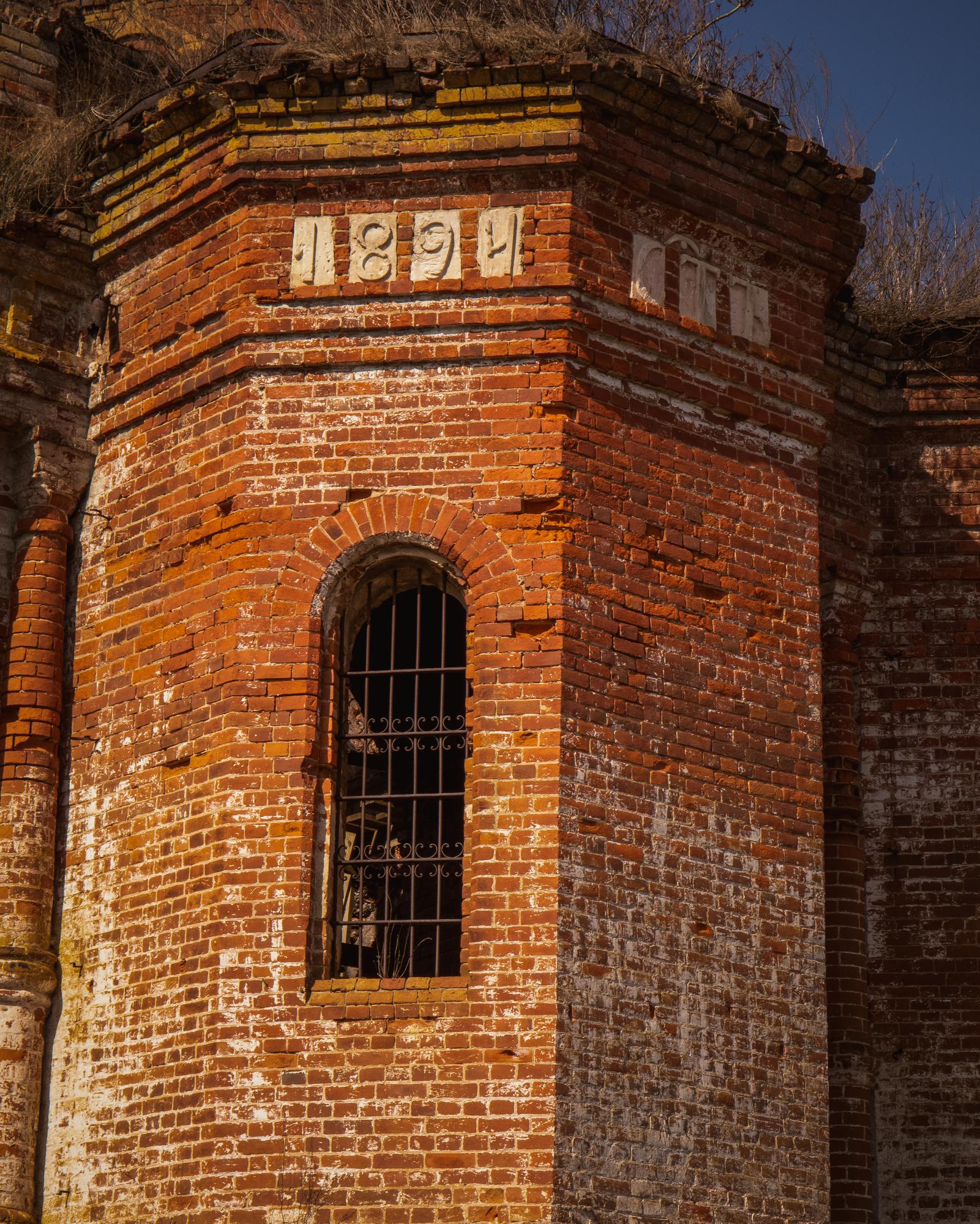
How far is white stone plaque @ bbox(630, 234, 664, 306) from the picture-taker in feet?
33.0

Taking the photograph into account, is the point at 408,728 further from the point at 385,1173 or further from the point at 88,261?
the point at 88,261

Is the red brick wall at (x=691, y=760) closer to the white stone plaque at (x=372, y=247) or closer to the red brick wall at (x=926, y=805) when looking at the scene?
the white stone plaque at (x=372, y=247)

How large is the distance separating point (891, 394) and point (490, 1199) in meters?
6.40

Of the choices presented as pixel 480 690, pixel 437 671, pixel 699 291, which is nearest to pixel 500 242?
pixel 699 291

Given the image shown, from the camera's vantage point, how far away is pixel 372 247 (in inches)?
393

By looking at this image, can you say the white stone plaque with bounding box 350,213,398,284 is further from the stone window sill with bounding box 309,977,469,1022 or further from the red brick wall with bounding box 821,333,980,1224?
the stone window sill with bounding box 309,977,469,1022

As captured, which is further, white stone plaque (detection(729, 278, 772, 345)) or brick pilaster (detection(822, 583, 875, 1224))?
brick pilaster (detection(822, 583, 875, 1224))

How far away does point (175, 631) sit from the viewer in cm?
995

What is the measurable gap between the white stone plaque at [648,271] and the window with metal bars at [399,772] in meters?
1.92

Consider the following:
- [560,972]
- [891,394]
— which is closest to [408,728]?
[560,972]

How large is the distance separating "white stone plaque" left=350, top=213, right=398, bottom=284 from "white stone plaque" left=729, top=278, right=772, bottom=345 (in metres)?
2.00

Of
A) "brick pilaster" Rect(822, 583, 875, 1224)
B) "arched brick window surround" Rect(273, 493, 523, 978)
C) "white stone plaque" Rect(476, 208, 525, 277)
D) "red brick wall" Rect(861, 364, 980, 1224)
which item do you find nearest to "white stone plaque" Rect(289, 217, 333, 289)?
"white stone plaque" Rect(476, 208, 525, 277)

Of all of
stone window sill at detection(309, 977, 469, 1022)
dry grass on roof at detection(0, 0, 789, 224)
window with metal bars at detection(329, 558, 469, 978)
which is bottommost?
stone window sill at detection(309, 977, 469, 1022)

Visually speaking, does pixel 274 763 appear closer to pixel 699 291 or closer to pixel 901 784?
pixel 699 291
